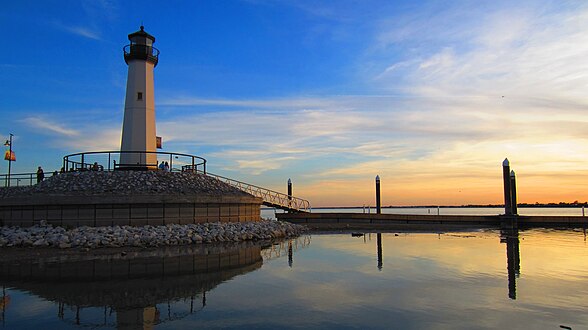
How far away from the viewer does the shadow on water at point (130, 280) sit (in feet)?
24.3

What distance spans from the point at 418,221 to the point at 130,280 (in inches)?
948

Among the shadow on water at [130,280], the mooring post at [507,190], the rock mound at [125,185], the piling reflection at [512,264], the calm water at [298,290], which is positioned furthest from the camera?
the mooring post at [507,190]

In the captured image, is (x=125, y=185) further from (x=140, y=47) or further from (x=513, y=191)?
(x=513, y=191)

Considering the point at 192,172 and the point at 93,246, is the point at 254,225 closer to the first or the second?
the point at 192,172

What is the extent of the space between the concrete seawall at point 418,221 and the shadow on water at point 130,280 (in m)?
14.6

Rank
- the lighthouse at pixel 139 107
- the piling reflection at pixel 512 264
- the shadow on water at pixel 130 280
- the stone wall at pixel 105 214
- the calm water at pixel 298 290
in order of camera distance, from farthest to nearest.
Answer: the lighthouse at pixel 139 107, the stone wall at pixel 105 214, the piling reflection at pixel 512 264, the shadow on water at pixel 130 280, the calm water at pixel 298 290

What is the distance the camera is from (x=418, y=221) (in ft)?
100

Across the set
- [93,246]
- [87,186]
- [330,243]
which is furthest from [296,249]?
[87,186]

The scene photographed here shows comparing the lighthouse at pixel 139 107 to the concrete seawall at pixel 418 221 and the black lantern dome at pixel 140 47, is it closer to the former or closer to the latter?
the black lantern dome at pixel 140 47

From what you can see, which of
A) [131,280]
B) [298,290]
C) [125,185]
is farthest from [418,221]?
[131,280]

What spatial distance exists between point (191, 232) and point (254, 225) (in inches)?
164

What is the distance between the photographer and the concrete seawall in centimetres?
2828

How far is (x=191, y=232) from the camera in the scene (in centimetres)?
1781

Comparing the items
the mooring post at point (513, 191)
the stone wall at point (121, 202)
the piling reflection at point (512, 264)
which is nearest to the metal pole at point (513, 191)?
the mooring post at point (513, 191)
